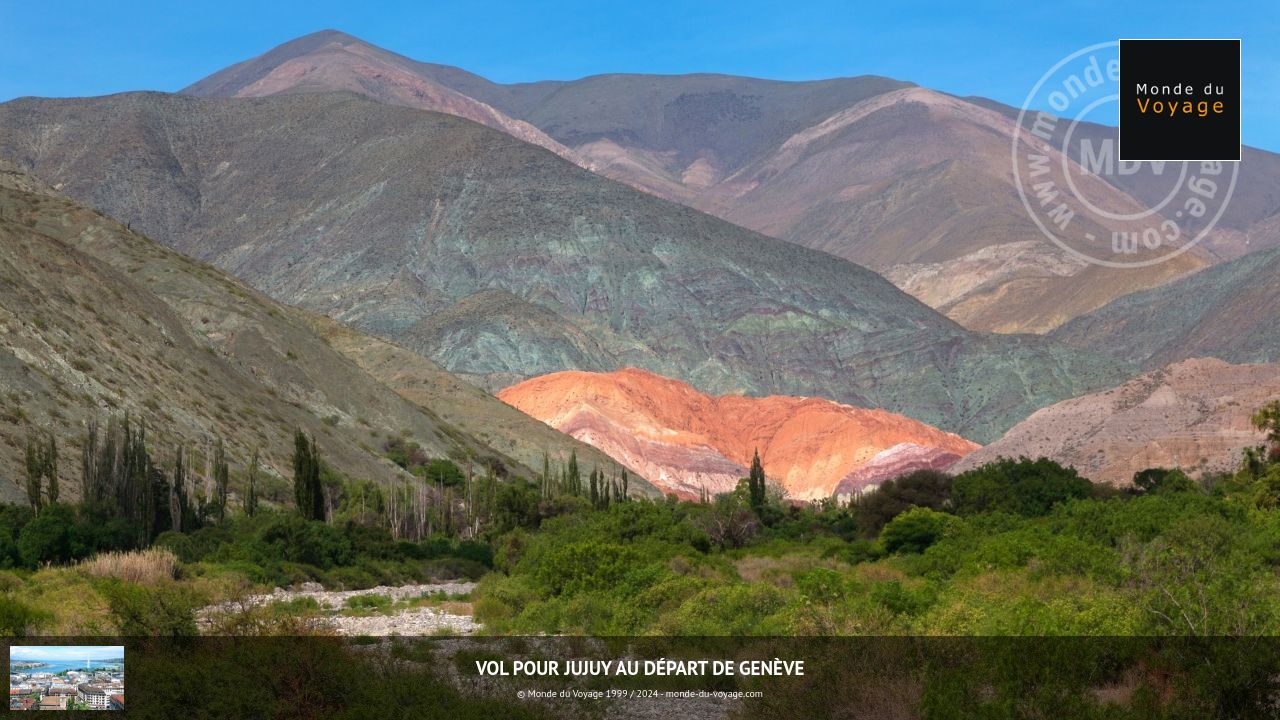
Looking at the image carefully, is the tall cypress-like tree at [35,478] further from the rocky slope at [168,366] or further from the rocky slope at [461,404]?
the rocky slope at [461,404]

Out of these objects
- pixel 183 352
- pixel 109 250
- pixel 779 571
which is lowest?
pixel 779 571

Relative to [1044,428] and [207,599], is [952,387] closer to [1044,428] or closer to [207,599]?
[1044,428]

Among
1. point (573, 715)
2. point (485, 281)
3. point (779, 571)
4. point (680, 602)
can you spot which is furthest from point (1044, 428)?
point (485, 281)

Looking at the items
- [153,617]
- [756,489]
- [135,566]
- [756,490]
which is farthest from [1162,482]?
[153,617]

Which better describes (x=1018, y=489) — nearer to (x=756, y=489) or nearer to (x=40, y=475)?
(x=756, y=489)

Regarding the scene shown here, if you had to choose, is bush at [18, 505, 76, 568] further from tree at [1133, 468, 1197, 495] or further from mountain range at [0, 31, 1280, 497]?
tree at [1133, 468, 1197, 495]

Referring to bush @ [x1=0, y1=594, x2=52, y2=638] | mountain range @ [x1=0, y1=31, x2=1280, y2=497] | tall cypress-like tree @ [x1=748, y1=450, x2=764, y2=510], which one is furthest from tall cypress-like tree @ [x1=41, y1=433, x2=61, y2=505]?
tall cypress-like tree @ [x1=748, y1=450, x2=764, y2=510]
